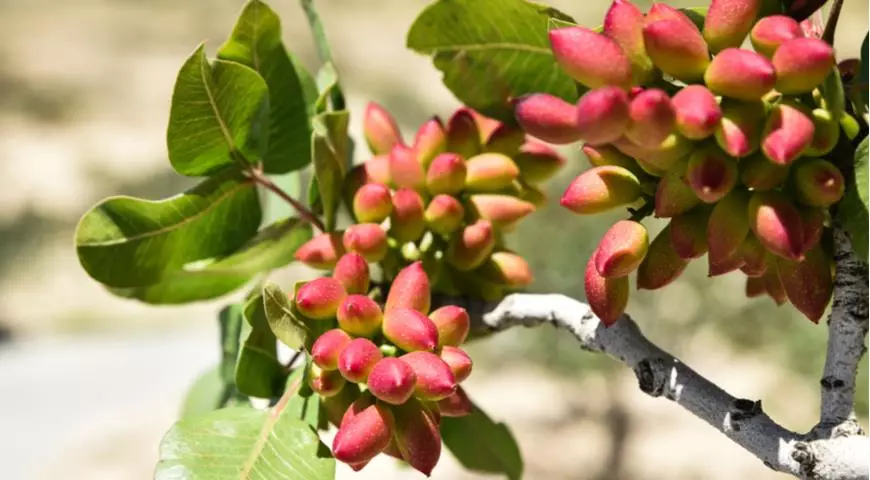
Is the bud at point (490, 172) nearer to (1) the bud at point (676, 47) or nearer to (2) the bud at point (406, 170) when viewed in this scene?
(2) the bud at point (406, 170)

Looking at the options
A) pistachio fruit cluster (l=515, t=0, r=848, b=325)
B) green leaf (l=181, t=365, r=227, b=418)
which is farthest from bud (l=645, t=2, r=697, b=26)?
green leaf (l=181, t=365, r=227, b=418)

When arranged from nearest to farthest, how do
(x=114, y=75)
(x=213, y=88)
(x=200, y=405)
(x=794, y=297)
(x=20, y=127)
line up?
(x=794, y=297) → (x=213, y=88) → (x=200, y=405) → (x=20, y=127) → (x=114, y=75)

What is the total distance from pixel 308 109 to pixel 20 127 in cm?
571

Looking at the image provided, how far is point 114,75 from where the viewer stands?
241 inches

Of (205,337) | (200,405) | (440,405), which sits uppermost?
(440,405)

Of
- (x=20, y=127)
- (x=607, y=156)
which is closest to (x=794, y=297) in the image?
(x=607, y=156)

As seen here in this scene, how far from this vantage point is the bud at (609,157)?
438 mm

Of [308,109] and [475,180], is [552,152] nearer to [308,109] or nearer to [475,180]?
[475,180]

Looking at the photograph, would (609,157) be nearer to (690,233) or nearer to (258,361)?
(690,233)

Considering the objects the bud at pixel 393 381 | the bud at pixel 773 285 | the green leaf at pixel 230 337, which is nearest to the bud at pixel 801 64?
the bud at pixel 773 285

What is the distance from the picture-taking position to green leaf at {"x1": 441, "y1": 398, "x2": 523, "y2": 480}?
70cm

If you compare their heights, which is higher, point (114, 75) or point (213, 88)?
point (213, 88)

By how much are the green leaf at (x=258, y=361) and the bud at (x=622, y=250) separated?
212 millimetres

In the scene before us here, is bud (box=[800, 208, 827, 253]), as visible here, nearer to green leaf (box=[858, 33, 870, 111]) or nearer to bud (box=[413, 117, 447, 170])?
green leaf (box=[858, 33, 870, 111])
